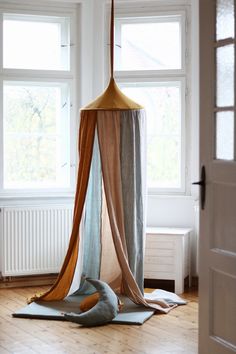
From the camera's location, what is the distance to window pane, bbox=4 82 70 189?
6.37m

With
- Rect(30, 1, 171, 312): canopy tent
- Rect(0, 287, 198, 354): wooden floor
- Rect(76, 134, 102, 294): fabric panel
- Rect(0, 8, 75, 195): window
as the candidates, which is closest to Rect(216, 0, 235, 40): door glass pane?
Rect(30, 1, 171, 312): canopy tent

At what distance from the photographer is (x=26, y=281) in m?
6.32

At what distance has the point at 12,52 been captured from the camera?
6.35 metres

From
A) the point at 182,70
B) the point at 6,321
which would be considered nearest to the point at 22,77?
the point at 182,70

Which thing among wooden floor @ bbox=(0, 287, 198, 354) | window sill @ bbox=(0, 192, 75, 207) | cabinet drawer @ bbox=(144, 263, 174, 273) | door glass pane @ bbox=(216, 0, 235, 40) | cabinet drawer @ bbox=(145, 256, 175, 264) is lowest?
wooden floor @ bbox=(0, 287, 198, 354)

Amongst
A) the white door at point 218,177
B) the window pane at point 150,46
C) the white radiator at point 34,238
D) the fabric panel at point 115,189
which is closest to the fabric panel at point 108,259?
the fabric panel at point 115,189

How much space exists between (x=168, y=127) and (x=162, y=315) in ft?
6.65

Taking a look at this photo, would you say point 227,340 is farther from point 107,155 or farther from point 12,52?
point 12,52

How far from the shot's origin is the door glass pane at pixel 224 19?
3510mm

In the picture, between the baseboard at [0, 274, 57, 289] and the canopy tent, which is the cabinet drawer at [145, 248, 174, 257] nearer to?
the canopy tent

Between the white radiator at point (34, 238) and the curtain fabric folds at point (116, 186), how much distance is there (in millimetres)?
760

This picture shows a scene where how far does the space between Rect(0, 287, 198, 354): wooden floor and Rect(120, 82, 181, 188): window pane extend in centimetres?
162

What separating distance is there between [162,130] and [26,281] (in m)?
1.90

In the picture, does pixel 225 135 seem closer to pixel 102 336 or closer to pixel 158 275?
pixel 102 336
